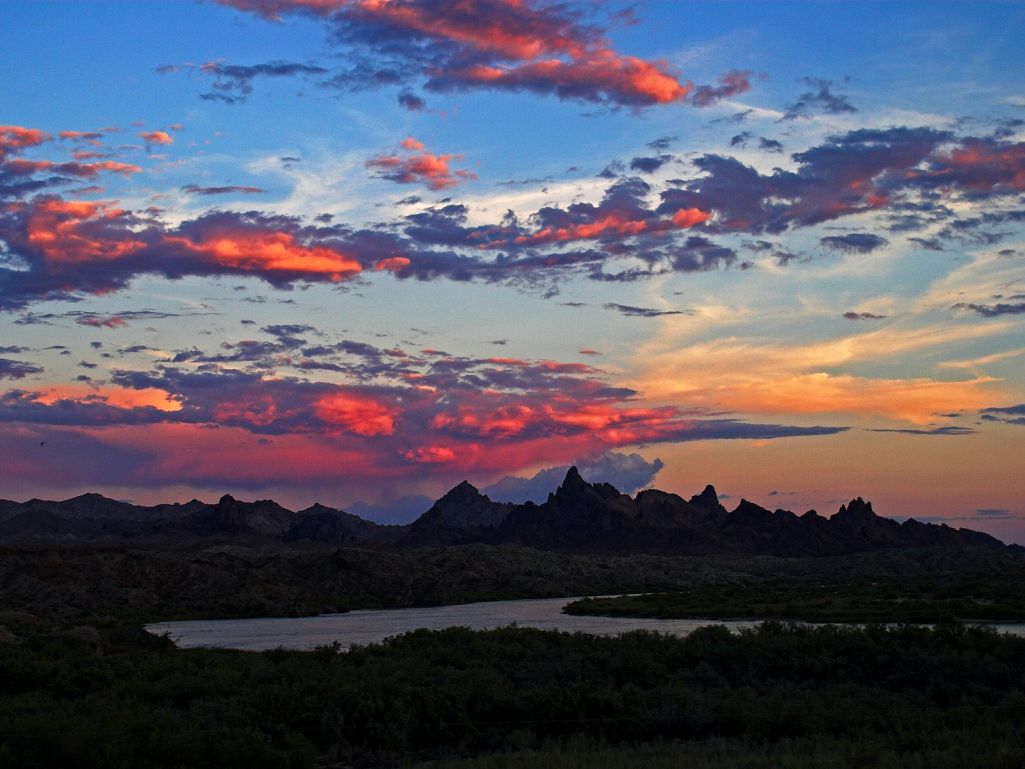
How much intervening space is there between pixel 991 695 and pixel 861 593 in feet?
260

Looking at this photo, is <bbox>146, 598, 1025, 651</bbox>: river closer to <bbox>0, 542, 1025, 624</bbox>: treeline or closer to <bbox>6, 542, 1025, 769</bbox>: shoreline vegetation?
<bbox>0, 542, 1025, 624</bbox>: treeline

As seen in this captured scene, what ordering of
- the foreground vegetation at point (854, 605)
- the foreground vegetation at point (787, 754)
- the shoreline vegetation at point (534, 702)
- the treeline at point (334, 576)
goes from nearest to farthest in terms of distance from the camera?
the foreground vegetation at point (787, 754) < the shoreline vegetation at point (534, 702) < the foreground vegetation at point (854, 605) < the treeline at point (334, 576)

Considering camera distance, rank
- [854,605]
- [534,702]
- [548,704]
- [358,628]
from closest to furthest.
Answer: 1. [548,704]
2. [534,702]
3. [358,628]
4. [854,605]

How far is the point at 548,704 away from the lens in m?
28.2

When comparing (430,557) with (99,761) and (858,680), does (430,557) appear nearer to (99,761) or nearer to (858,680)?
(858,680)

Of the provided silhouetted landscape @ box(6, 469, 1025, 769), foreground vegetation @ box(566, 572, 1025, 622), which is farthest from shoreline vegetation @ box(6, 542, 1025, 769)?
foreground vegetation @ box(566, 572, 1025, 622)

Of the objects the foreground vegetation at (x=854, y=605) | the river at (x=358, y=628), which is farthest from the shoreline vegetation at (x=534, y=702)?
the foreground vegetation at (x=854, y=605)

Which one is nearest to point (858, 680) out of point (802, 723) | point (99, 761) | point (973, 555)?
point (802, 723)

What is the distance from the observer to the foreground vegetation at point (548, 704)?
877 inches

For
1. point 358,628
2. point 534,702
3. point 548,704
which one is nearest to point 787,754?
point 548,704

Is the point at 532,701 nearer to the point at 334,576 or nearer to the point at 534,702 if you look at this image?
the point at 534,702

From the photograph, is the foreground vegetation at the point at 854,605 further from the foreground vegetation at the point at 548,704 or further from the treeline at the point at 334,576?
the foreground vegetation at the point at 548,704

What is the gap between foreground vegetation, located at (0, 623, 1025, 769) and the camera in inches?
877

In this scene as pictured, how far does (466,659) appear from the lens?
37531 millimetres
